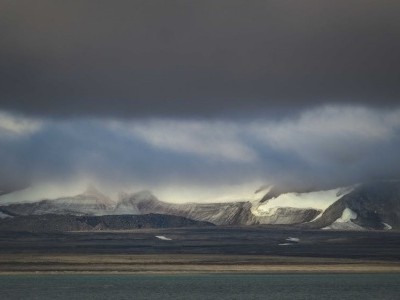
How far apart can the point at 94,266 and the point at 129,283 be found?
3625 cm

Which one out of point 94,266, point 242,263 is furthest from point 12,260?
point 242,263

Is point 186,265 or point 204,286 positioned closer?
point 204,286

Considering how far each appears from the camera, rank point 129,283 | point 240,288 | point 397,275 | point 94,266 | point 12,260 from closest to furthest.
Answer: point 240,288 < point 129,283 < point 397,275 < point 94,266 < point 12,260

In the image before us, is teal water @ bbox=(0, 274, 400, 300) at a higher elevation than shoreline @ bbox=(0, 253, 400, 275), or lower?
lower

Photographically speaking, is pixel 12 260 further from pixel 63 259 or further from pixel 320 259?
pixel 320 259

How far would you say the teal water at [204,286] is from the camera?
114 meters

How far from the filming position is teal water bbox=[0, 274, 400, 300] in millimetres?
114188

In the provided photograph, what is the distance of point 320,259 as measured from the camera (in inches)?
7771

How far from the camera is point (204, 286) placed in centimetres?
13338

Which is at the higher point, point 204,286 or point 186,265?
point 186,265

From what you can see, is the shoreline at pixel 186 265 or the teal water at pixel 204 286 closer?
the teal water at pixel 204 286

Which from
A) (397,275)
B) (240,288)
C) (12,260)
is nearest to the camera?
(240,288)

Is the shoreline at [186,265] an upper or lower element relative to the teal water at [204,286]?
upper

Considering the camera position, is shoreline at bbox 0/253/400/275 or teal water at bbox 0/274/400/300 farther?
shoreline at bbox 0/253/400/275
